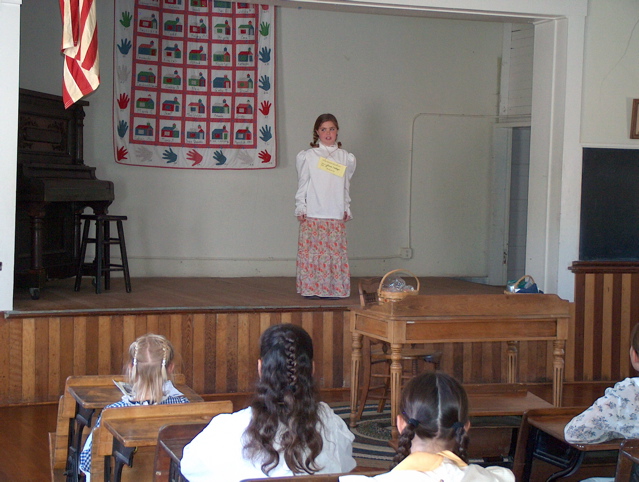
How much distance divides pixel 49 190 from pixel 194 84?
258 cm

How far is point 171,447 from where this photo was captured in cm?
240

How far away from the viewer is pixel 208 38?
8062 mm

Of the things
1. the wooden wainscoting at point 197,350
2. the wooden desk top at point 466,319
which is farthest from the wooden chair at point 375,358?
the wooden wainscoting at point 197,350

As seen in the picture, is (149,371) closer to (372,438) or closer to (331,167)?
(372,438)

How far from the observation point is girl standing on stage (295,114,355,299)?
6.48 meters

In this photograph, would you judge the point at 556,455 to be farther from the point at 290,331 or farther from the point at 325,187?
the point at 325,187

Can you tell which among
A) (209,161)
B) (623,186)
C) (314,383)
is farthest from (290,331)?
(209,161)

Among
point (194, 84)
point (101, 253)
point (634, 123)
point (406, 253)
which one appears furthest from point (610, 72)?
point (101, 253)

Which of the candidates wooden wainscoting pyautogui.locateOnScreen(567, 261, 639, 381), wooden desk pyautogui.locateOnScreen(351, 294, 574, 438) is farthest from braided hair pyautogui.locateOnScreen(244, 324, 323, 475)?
wooden wainscoting pyautogui.locateOnScreen(567, 261, 639, 381)

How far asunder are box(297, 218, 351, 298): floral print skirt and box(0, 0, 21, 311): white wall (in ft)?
7.30

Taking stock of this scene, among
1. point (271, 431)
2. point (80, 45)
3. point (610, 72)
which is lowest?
point (271, 431)

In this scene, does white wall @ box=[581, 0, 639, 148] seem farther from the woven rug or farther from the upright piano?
the upright piano

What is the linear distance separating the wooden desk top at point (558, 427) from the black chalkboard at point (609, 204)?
3.47 metres

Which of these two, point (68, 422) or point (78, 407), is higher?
point (78, 407)
